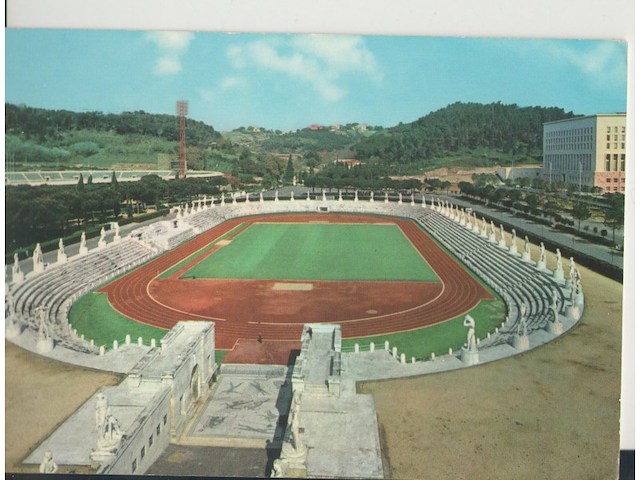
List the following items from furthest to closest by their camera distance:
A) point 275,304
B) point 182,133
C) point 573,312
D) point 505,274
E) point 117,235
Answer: point 505,274, point 117,235, point 573,312, point 182,133, point 275,304

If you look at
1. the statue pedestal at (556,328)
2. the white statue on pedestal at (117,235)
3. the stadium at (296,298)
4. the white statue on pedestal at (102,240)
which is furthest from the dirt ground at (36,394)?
the statue pedestal at (556,328)

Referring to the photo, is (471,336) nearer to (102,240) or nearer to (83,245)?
(102,240)

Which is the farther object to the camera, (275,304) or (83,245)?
(83,245)

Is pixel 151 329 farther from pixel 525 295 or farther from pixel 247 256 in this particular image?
pixel 525 295

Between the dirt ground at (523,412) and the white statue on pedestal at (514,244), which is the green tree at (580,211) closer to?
the dirt ground at (523,412)

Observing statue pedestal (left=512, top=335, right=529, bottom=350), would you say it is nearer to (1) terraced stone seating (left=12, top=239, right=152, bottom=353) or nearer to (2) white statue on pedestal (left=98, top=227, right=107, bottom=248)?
(1) terraced stone seating (left=12, top=239, right=152, bottom=353)

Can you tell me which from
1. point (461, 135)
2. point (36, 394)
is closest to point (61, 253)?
point (36, 394)
